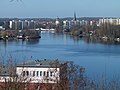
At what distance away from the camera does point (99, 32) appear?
1873cm

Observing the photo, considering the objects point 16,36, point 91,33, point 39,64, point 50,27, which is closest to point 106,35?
point 91,33

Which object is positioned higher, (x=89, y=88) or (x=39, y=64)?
(x=89, y=88)

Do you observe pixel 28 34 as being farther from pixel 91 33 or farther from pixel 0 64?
pixel 0 64

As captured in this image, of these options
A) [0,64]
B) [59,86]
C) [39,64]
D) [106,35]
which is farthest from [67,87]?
[106,35]

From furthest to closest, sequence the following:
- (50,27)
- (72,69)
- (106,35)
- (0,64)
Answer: (50,27) < (106,35) < (0,64) < (72,69)

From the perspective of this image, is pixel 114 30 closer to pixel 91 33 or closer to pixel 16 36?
pixel 91 33

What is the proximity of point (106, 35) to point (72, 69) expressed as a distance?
1667 cm

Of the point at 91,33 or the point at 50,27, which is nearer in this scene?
the point at 91,33

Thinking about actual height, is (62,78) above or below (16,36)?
above

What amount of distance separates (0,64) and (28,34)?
62.7ft

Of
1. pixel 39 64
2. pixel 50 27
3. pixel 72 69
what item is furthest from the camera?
pixel 50 27

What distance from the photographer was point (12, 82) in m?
1.16

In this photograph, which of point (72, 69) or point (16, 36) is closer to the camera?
point (72, 69)

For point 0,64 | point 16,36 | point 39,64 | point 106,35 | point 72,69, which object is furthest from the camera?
point 16,36
